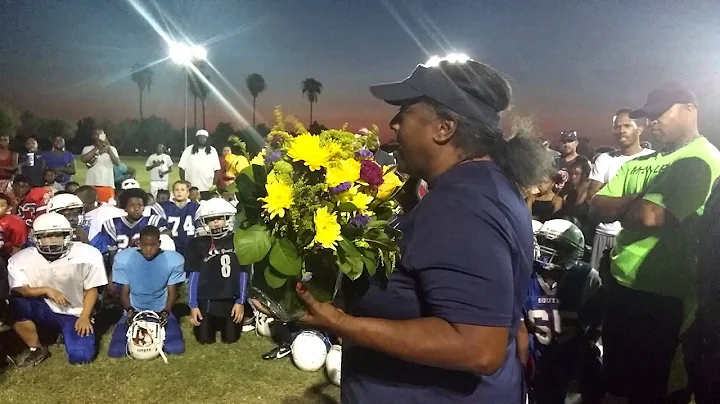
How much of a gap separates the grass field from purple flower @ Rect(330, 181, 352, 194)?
3.28 meters

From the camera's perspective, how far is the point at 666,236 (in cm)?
320

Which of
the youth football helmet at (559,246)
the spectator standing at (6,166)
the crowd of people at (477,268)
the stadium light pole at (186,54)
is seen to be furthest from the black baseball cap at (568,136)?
the stadium light pole at (186,54)

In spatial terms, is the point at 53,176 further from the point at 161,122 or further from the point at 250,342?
the point at 161,122

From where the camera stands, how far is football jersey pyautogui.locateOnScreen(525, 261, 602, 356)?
13.5 ft

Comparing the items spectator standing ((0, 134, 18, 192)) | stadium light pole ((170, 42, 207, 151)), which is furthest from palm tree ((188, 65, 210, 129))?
spectator standing ((0, 134, 18, 192))

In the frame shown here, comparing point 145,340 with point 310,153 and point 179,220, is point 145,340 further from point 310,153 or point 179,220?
A: point 310,153

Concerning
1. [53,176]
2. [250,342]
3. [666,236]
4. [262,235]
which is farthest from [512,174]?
[53,176]

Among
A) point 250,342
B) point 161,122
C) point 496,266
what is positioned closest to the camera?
point 496,266

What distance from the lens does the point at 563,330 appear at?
13.5ft

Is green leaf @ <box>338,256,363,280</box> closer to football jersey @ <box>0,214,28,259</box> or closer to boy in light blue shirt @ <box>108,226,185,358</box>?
boy in light blue shirt @ <box>108,226,185,358</box>

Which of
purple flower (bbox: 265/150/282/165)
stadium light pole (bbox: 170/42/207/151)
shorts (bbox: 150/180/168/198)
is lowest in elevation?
shorts (bbox: 150/180/168/198)

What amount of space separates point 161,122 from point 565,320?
2401 centimetres

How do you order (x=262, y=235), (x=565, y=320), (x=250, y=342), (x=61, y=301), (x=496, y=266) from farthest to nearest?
1. (x=250, y=342)
2. (x=61, y=301)
3. (x=565, y=320)
4. (x=262, y=235)
5. (x=496, y=266)

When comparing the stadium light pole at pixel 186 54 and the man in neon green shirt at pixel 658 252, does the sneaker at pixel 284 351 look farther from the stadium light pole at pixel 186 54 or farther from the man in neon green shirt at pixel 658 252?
the stadium light pole at pixel 186 54
